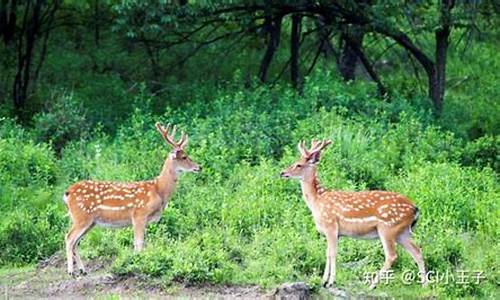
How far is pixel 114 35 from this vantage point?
2166cm

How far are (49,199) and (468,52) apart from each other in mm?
11066

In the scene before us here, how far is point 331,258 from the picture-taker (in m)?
12.1

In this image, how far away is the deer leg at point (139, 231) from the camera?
12.7m

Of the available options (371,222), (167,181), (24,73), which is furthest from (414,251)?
(24,73)

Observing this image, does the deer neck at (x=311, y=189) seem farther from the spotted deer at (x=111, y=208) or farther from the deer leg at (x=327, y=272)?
the spotted deer at (x=111, y=208)

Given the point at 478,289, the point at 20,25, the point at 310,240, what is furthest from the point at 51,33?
the point at 478,289

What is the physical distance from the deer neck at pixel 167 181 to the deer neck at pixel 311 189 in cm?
141

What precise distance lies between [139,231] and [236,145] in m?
3.98

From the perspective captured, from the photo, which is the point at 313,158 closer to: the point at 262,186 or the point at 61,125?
the point at 262,186

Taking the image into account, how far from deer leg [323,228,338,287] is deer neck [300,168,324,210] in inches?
17.6

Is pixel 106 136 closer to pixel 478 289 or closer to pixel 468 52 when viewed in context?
pixel 478 289

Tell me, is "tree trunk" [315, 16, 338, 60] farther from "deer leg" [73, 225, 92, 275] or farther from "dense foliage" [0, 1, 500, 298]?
"deer leg" [73, 225, 92, 275]

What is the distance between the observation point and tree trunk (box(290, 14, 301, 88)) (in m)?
20.2

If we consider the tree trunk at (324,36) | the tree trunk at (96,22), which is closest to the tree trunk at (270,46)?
the tree trunk at (324,36)
